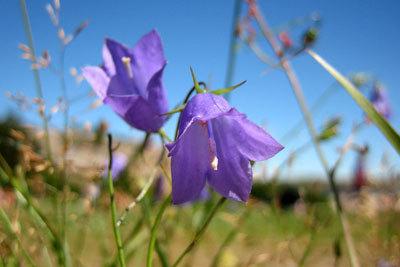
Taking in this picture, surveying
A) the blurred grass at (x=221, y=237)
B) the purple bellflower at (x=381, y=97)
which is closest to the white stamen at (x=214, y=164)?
the blurred grass at (x=221, y=237)

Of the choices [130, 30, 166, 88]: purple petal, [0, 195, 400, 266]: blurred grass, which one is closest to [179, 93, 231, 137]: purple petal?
[130, 30, 166, 88]: purple petal

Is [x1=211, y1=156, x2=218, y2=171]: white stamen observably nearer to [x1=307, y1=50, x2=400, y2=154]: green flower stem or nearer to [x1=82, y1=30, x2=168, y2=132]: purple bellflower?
[x1=82, y1=30, x2=168, y2=132]: purple bellflower

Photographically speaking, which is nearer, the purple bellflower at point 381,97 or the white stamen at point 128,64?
the white stamen at point 128,64

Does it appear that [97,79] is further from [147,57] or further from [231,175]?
[231,175]

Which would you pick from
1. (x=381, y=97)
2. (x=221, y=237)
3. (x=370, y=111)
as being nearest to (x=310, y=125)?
(x=370, y=111)

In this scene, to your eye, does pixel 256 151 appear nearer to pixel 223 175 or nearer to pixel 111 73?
pixel 223 175

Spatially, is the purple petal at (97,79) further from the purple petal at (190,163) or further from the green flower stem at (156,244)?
the green flower stem at (156,244)
